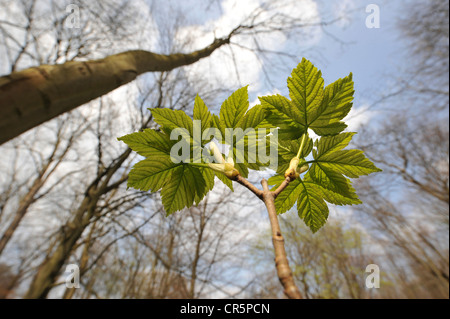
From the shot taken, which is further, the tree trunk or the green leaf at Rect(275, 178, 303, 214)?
the tree trunk

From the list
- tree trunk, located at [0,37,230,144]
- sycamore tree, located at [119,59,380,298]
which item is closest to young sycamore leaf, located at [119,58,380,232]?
sycamore tree, located at [119,59,380,298]

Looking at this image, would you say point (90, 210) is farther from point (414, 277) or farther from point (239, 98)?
point (414, 277)

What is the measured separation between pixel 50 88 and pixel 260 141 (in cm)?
59

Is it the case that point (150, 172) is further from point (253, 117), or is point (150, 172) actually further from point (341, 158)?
point (341, 158)

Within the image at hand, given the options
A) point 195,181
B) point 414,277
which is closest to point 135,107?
point 195,181

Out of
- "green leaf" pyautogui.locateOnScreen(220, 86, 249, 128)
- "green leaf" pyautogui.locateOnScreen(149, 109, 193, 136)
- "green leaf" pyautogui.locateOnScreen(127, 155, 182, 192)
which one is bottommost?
"green leaf" pyautogui.locateOnScreen(127, 155, 182, 192)

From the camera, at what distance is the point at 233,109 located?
0.93ft

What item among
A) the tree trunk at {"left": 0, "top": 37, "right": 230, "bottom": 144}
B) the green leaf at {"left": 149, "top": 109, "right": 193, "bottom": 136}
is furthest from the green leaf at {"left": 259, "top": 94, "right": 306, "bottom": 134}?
the tree trunk at {"left": 0, "top": 37, "right": 230, "bottom": 144}

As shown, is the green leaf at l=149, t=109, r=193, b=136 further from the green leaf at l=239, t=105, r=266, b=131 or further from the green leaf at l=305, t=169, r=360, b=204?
the green leaf at l=305, t=169, r=360, b=204

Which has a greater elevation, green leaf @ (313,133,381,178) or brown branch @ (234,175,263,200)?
green leaf @ (313,133,381,178)

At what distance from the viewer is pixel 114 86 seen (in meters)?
0.88

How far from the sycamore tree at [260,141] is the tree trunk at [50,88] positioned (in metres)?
0.40

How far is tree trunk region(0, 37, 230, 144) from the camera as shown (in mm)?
479

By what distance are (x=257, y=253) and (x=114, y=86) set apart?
6832mm
